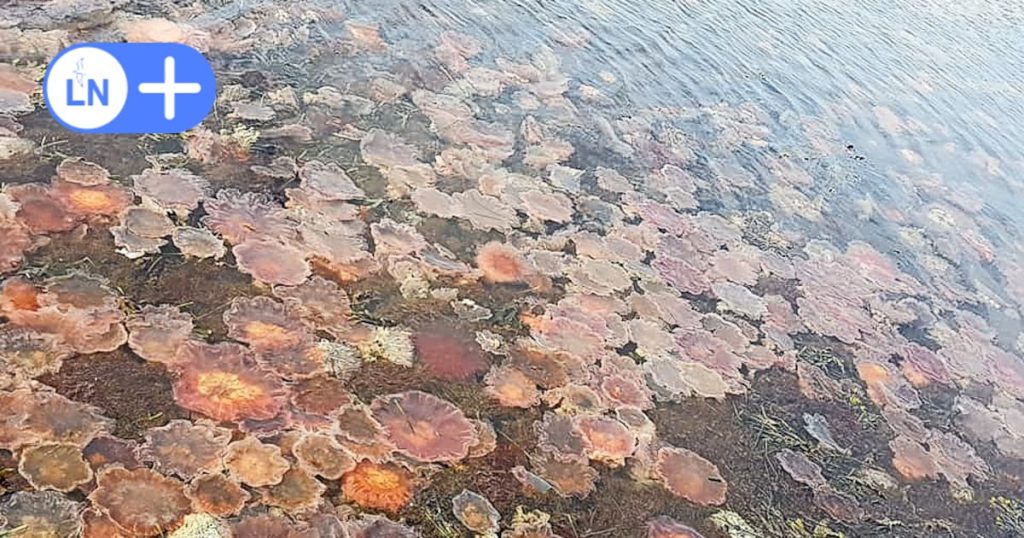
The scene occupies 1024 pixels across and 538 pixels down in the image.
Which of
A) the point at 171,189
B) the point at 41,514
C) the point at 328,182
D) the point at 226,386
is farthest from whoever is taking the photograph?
the point at 328,182

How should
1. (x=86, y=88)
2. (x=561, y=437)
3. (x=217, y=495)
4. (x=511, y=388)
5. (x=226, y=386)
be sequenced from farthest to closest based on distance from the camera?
(x=86, y=88)
(x=511, y=388)
(x=561, y=437)
(x=226, y=386)
(x=217, y=495)

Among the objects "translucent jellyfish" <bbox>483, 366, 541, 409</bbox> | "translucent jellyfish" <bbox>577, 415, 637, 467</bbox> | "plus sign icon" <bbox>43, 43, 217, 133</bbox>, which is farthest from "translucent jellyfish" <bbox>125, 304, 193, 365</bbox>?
"translucent jellyfish" <bbox>577, 415, 637, 467</bbox>

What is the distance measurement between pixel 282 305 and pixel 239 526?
4.54 ft

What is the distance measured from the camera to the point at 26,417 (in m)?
3.40

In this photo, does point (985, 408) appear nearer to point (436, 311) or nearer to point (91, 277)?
point (436, 311)

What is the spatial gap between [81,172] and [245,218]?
0.97 m

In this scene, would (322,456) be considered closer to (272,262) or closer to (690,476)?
(272,262)

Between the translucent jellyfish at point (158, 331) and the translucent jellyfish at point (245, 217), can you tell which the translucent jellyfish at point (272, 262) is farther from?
the translucent jellyfish at point (158, 331)


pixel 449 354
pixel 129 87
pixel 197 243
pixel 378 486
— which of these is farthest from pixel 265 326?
pixel 129 87

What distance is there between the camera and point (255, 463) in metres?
3.55

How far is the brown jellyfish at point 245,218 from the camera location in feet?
15.5

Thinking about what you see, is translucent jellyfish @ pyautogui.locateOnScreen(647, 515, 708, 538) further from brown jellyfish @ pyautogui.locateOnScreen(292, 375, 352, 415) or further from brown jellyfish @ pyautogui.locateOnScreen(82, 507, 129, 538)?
brown jellyfish @ pyautogui.locateOnScreen(82, 507, 129, 538)

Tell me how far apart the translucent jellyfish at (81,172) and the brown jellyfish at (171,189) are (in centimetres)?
18

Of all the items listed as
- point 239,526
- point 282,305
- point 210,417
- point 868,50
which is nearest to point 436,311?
point 282,305
